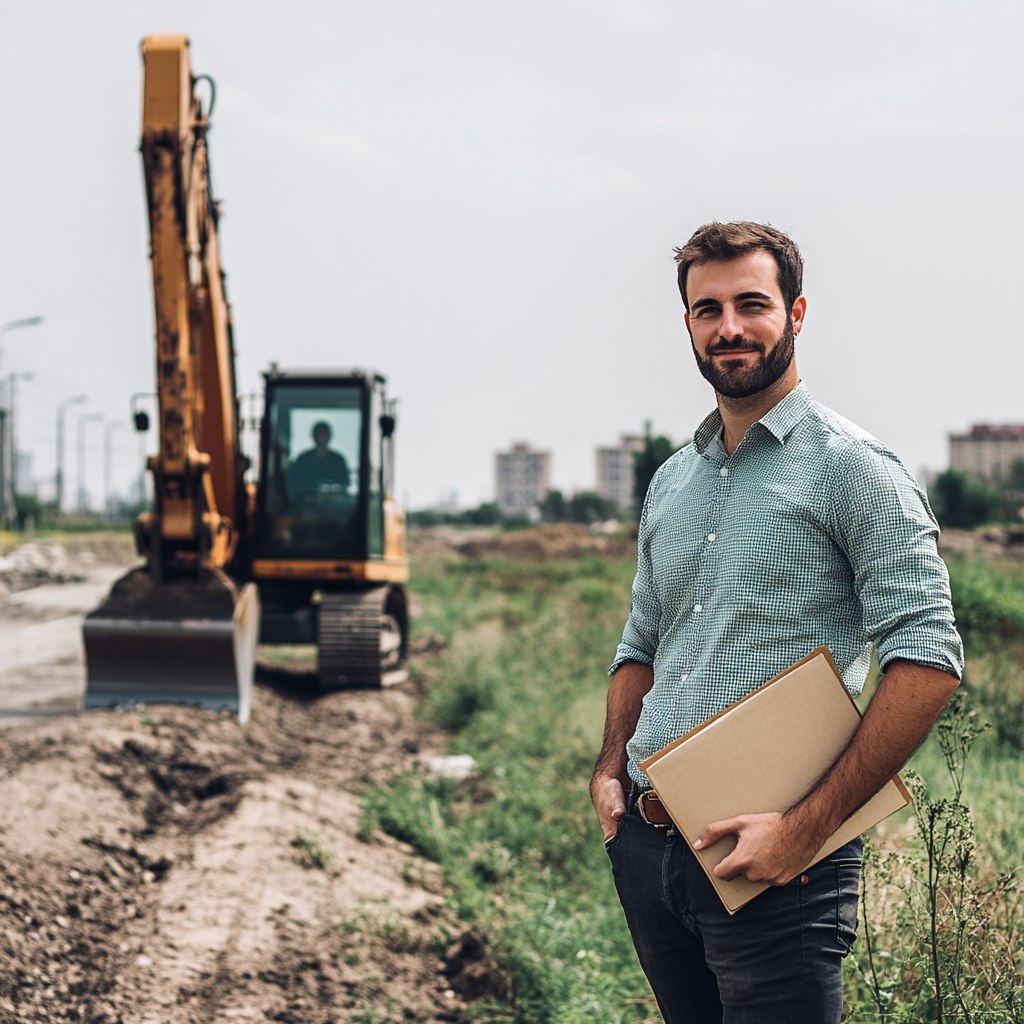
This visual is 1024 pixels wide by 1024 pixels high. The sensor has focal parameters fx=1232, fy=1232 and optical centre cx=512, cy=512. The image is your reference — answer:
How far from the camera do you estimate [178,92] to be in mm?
9461

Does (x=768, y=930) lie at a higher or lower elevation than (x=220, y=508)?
lower

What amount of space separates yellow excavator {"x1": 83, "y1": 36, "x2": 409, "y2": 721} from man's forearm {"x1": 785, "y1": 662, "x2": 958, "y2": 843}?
7.96m

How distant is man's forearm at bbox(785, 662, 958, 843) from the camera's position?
206 centimetres

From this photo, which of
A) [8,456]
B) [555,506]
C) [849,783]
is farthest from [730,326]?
[555,506]

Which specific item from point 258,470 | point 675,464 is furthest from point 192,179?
point 675,464

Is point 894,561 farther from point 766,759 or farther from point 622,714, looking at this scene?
point 622,714

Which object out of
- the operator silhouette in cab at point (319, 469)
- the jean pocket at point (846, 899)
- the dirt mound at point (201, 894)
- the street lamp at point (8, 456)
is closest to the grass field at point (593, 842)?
the dirt mound at point (201, 894)

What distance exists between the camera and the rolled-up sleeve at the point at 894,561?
81.9 inches

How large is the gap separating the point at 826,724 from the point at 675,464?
Answer: 31.1 inches

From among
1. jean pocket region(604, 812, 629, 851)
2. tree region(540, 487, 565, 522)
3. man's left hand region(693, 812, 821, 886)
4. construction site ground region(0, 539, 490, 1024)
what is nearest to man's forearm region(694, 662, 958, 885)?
man's left hand region(693, 812, 821, 886)

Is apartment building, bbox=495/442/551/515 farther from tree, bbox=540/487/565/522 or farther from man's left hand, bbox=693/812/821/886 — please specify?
man's left hand, bbox=693/812/821/886

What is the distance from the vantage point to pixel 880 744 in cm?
209

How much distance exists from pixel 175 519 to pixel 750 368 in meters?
8.05

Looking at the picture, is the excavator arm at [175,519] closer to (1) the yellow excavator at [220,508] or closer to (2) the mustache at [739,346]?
(1) the yellow excavator at [220,508]
